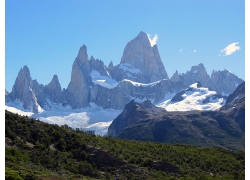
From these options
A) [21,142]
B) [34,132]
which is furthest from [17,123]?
[21,142]

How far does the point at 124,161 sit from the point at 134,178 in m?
8.02

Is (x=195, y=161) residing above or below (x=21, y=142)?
below

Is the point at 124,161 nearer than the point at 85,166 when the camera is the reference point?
No

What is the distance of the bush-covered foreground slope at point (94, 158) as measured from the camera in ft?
164

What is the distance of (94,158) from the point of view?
5841 cm

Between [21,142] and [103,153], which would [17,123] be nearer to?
[21,142]

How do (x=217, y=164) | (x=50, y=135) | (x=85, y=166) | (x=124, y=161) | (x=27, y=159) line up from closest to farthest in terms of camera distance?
(x=27, y=159) → (x=85, y=166) → (x=124, y=161) → (x=50, y=135) → (x=217, y=164)

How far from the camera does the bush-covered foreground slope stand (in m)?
50.1

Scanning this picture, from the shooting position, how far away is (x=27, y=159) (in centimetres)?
4853
